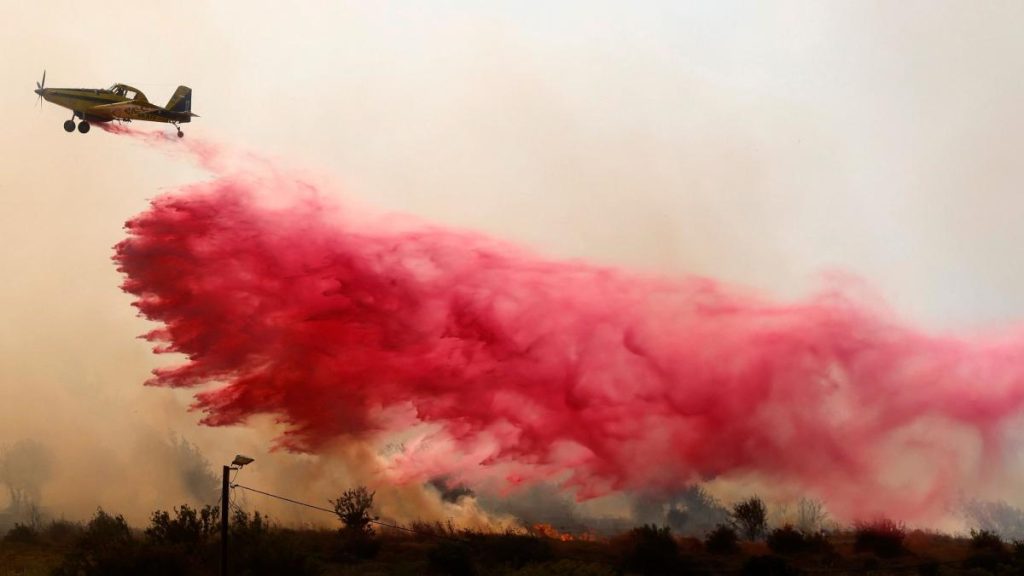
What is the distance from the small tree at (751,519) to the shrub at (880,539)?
653cm

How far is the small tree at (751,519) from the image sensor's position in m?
75.2

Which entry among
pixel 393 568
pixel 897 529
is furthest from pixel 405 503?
pixel 897 529

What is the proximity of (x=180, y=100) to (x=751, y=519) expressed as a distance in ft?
148

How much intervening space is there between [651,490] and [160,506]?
40771mm

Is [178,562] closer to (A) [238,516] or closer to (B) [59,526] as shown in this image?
(A) [238,516]

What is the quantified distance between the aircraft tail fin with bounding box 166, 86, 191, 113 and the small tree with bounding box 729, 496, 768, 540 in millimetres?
43703

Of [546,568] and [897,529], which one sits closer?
[546,568]

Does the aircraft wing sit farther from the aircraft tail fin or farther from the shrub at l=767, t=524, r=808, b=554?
the shrub at l=767, t=524, r=808, b=554

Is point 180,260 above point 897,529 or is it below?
above

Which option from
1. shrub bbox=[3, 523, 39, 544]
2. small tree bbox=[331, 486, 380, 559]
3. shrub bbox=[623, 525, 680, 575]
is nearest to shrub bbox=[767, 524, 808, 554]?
shrub bbox=[623, 525, 680, 575]

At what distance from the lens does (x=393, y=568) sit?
59.9 metres

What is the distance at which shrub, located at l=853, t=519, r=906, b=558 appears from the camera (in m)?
66.6

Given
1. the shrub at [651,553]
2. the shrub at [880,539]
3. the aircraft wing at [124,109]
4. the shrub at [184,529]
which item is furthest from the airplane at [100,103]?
the shrub at [880,539]

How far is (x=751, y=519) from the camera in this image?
75625 mm
